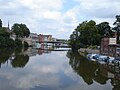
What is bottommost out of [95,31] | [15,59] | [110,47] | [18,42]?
[15,59]

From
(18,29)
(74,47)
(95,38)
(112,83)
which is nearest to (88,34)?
(95,38)

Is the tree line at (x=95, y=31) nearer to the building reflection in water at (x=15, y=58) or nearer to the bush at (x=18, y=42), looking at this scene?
the building reflection in water at (x=15, y=58)

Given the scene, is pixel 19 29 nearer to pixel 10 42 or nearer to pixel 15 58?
pixel 10 42

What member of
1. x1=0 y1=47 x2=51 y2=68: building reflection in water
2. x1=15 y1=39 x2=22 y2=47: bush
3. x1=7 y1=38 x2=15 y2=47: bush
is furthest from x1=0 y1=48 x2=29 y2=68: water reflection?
x1=15 y1=39 x2=22 y2=47: bush

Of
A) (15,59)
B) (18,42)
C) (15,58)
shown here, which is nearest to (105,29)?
(15,58)

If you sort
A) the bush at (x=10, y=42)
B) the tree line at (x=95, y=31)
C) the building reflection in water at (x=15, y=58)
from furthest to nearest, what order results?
the bush at (x=10, y=42), the tree line at (x=95, y=31), the building reflection in water at (x=15, y=58)

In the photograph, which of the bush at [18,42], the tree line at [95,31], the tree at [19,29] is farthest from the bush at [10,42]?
the tree line at [95,31]

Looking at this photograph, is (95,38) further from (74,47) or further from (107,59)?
(107,59)

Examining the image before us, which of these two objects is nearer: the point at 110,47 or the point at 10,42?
the point at 110,47

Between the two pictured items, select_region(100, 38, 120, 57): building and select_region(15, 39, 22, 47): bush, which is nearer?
select_region(100, 38, 120, 57): building

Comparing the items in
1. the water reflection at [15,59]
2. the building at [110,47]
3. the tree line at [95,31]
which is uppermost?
the tree line at [95,31]

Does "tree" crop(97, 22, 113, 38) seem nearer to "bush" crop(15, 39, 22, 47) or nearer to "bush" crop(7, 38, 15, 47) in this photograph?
"bush" crop(7, 38, 15, 47)

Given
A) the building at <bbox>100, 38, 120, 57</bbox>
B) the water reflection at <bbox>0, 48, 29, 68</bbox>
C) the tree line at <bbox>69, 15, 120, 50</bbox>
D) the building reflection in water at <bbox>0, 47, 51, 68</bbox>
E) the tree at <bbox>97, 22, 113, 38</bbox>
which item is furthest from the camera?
the tree at <bbox>97, 22, 113, 38</bbox>

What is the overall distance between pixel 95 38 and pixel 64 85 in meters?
58.4
